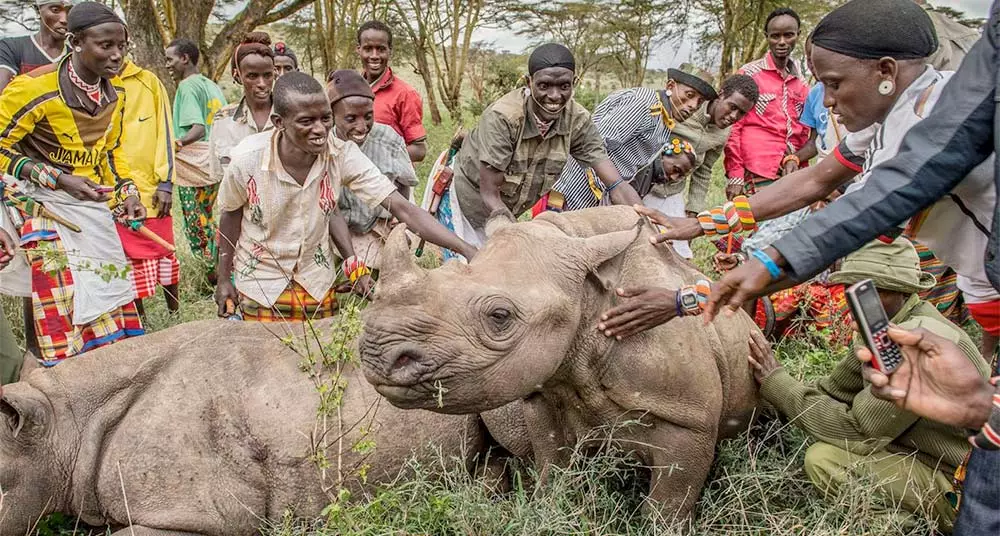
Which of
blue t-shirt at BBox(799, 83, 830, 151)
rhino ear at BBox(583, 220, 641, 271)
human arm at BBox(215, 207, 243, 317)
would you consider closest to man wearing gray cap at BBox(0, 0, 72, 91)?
human arm at BBox(215, 207, 243, 317)

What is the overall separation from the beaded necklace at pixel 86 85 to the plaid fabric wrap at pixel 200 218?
2.02 m

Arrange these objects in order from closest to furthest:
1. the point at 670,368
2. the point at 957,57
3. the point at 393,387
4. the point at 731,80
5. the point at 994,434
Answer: the point at 994,434
the point at 393,387
the point at 670,368
the point at 957,57
the point at 731,80

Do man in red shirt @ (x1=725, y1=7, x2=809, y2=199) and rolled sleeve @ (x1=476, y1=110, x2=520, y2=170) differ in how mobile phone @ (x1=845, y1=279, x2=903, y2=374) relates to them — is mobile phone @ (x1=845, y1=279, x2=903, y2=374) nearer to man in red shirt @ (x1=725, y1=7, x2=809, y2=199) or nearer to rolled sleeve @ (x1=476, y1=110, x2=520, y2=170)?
rolled sleeve @ (x1=476, y1=110, x2=520, y2=170)

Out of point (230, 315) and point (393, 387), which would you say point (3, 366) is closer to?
point (230, 315)

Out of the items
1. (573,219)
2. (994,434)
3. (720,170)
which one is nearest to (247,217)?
(573,219)

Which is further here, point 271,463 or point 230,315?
point 230,315

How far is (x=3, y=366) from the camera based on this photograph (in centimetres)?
407

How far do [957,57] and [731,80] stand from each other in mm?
1605

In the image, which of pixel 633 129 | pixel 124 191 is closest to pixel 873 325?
pixel 633 129

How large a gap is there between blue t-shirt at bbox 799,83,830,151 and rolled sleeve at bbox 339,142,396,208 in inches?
137

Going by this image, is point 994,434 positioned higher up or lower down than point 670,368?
higher up

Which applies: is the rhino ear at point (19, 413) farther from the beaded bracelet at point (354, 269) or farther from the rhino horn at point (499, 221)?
the rhino horn at point (499, 221)

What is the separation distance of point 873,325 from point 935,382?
0.75 ft

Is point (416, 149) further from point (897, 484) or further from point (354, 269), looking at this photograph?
point (897, 484)
